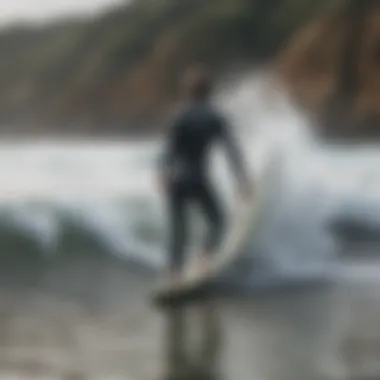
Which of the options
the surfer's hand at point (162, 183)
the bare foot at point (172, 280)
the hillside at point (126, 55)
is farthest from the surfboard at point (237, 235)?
the hillside at point (126, 55)

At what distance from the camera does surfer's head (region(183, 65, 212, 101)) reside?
3.30m

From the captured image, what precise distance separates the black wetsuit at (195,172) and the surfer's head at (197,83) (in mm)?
38

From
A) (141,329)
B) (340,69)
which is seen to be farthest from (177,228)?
(340,69)

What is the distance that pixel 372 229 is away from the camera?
332 cm

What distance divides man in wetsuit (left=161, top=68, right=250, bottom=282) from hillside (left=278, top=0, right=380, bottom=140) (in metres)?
0.30

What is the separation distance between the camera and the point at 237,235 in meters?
3.27

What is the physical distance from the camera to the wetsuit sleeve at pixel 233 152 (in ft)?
10.7

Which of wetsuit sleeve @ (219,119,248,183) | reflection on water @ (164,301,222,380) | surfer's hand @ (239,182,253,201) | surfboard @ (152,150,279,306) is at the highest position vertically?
wetsuit sleeve @ (219,119,248,183)

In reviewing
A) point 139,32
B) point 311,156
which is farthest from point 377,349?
point 139,32

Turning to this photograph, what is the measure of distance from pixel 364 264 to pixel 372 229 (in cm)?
13

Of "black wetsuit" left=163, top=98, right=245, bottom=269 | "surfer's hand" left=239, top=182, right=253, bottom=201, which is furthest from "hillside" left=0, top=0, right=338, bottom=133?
"surfer's hand" left=239, top=182, right=253, bottom=201

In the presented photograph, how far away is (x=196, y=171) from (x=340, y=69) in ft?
1.99

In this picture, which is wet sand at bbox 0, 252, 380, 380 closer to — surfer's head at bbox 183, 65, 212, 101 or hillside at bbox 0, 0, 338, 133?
hillside at bbox 0, 0, 338, 133

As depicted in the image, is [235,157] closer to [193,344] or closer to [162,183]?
[162,183]
